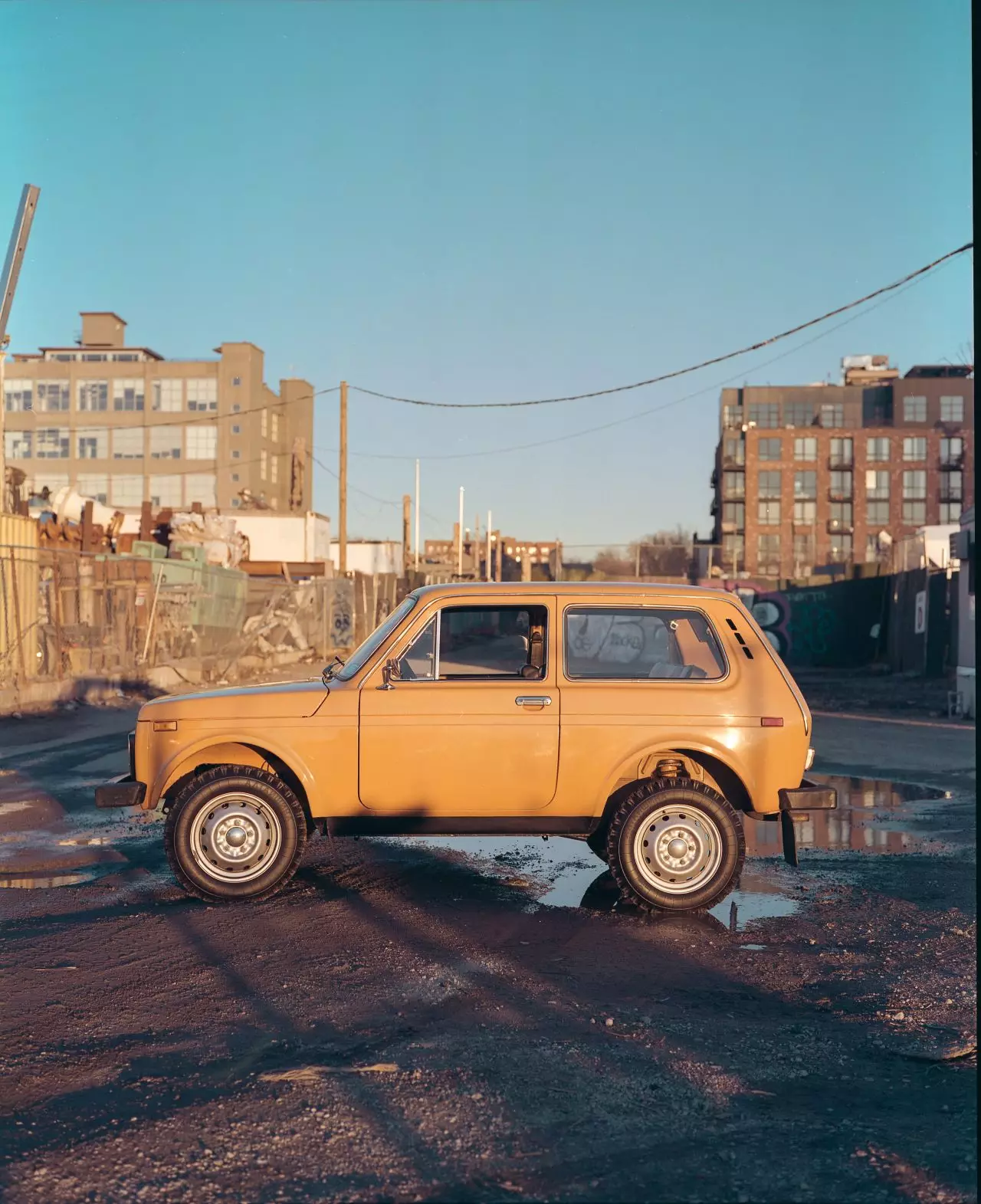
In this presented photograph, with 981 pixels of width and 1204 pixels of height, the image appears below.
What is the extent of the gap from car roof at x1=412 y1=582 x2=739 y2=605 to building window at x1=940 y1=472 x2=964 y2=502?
121 meters

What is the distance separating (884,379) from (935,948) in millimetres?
133433

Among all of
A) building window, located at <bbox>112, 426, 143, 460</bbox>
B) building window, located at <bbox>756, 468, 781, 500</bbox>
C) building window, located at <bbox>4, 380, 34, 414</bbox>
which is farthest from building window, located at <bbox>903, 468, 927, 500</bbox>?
building window, located at <bbox>4, 380, 34, 414</bbox>

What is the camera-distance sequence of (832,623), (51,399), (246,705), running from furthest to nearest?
(51,399) < (832,623) < (246,705)

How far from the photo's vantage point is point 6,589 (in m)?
20.5

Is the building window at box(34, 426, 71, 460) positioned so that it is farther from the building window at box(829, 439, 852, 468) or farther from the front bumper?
the front bumper

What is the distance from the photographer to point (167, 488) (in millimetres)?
96375

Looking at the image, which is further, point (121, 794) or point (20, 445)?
point (20, 445)

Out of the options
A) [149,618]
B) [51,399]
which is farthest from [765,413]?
[149,618]

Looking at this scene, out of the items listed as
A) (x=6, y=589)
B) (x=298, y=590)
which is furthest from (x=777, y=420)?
(x=6, y=589)

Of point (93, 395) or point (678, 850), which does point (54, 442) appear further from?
point (678, 850)

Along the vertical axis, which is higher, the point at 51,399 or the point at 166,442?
the point at 51,399

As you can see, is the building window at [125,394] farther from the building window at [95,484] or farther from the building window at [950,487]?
the building window at [950,487]

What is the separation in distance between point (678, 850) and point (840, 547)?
405 feet

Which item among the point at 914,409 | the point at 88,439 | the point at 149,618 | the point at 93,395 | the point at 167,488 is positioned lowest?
the point at 149,618
